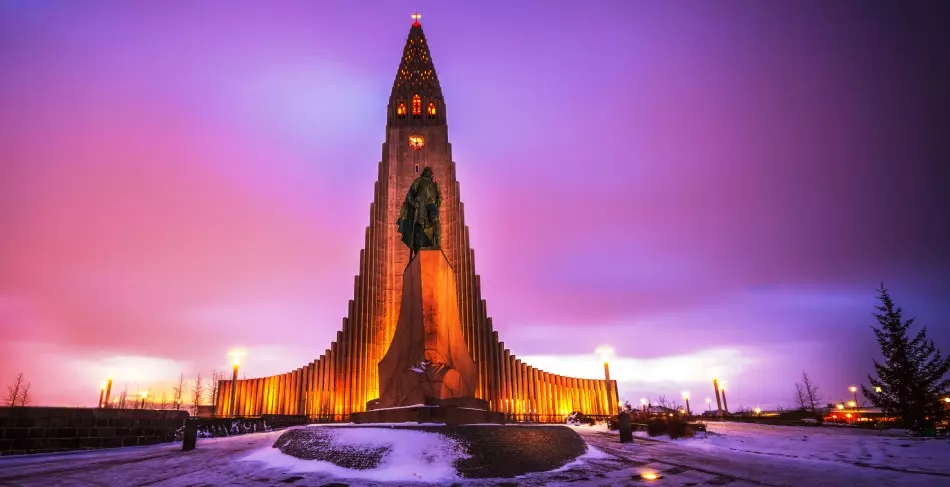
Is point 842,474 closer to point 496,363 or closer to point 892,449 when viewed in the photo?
point 892,449

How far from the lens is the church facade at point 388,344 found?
1048 inches

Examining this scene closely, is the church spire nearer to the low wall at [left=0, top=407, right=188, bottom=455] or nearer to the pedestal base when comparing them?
the low wall at [left=0, top=407, right=188, bottom=455]

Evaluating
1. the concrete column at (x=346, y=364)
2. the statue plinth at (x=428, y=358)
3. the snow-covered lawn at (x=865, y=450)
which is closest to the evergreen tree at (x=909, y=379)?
the snow-covered lawn at (x=865, y=450)

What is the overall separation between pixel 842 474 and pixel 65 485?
9363mm

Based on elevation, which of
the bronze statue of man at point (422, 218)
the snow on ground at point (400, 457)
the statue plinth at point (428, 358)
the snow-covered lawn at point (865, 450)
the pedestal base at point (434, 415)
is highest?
the bronze statue of man at point (422, 218)

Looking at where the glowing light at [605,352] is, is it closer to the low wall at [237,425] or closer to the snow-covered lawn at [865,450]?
the snow-covered lawn at [865,450]

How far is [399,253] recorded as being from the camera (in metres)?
29.7

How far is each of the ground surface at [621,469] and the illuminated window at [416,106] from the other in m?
28.9

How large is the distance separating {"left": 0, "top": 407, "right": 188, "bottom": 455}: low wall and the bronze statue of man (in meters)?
7.96

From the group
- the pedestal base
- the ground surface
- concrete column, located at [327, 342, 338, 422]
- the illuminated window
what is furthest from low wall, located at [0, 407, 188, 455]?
the illuminated window

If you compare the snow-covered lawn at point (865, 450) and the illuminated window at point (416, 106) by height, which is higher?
the illuminated window at point (416, 106)

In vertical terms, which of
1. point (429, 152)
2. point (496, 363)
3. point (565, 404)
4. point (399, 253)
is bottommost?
point (565, 404)

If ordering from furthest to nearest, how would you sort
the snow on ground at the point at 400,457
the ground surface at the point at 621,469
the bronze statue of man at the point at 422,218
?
1. the bronze statue of man at the point at 422,218
2. the snow on ground at the point at 400,457
3. the ground surface at the point at 621,469

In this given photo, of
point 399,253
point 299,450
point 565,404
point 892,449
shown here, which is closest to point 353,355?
point 399,253
